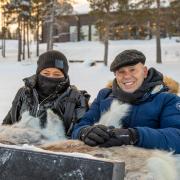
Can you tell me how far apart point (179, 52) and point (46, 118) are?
3843 cm

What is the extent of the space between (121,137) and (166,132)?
374 millimetres

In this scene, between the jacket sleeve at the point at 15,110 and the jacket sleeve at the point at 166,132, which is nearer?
the jacket sleeve at the point at 166,132

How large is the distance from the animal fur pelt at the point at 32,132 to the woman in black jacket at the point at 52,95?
20 centimetres

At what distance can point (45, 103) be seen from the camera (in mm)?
4664

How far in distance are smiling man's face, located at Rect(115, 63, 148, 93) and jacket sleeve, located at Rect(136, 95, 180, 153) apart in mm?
238

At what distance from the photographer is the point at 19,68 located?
3872cm

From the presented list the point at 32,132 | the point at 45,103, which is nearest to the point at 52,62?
the point at 45,103

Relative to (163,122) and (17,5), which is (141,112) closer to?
(163,122)

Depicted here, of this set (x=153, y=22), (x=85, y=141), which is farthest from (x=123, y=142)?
(x=153, y=22)

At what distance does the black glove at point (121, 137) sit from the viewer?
9.80 feet

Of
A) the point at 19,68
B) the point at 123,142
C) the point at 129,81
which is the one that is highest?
the point at 129,81

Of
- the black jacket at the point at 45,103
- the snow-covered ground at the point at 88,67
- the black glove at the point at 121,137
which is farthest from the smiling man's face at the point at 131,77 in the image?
the snow-covered ground at the point at 88,67

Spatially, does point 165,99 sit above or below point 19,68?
above

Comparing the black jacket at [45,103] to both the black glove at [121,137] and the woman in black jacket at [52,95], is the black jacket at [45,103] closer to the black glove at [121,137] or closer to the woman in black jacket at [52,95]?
the woman in black jacket at [52,95]
